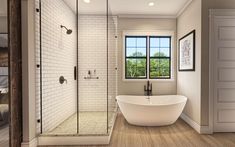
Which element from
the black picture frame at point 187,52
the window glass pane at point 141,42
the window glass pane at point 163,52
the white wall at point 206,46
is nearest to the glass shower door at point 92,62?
the window glass pane at point 141,42

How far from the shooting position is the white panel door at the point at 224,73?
10.2ft

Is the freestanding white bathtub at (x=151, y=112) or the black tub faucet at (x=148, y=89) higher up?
the black tub faucet at (x=148, y=89)

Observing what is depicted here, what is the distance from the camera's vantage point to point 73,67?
4109mm

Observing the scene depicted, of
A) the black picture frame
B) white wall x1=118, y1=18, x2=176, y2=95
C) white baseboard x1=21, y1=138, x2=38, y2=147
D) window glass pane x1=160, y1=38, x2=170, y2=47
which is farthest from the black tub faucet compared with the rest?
white baseboard x1=21, y1=138, x2=38, y2=147

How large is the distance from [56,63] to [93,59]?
124 cm

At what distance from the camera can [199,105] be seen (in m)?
3.17

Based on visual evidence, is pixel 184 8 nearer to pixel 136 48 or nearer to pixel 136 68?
pixel 136 48

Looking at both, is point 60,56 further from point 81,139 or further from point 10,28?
point 81,139

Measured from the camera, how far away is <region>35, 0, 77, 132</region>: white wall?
2887 millimetres

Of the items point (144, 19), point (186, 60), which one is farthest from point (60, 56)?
point (186, 60)

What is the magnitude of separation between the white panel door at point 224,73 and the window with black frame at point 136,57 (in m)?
1.91

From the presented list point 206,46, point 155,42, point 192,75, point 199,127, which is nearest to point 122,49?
point 155,42

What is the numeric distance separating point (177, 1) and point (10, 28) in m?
3.34

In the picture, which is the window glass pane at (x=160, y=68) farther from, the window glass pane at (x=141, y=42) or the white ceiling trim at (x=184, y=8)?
the white ceiling trim at (x=184, y=8)
